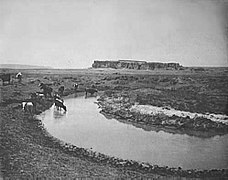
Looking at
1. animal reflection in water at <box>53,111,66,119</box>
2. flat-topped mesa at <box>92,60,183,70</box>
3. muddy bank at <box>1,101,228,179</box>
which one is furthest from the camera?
flat-topped mesa at <box>92,60,183,70</box>

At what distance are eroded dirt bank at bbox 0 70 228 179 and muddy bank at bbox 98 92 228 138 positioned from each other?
0.08 m

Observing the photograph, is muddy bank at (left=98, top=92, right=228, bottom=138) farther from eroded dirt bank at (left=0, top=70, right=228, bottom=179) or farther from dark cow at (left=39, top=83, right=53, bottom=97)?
dark cow at (left=39, top=83, right=53, bottom=97)

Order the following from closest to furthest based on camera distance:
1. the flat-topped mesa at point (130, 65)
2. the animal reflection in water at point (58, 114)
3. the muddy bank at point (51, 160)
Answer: the muddy bank at point (51, 160)
the animal reflection in water at point (58, 114)
the flat-topped mesa at point (130, 65)

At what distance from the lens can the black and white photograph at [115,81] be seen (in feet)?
7.30

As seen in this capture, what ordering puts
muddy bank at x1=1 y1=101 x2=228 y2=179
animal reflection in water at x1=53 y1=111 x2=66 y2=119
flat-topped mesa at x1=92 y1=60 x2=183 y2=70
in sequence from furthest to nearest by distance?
flat-topped mesa at x1=92 y1=60 x2=183 y2=70, animal reflection in water at x1=53 y1=111 x2=66 y2=119, muddy bank at x1=1 y1=101 x2=228 y2=179

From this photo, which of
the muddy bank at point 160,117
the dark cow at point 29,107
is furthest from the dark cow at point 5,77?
the muddy bank at point 160,117

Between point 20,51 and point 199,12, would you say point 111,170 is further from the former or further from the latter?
point 199,12

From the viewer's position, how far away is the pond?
7.18ft

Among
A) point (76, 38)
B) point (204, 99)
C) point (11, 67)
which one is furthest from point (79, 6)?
point (204, 99)

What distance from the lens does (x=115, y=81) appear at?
240cm

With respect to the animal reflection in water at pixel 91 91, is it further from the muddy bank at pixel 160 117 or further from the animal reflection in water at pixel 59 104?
the animal reflection in water at pixel 59 104

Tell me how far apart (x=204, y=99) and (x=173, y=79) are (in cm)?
26

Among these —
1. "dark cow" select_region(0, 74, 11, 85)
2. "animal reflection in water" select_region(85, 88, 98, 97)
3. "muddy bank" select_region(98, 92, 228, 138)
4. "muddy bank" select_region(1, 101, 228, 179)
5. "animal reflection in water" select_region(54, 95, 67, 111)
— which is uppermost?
"dark cow" select_region(0, 74, 11, 85)

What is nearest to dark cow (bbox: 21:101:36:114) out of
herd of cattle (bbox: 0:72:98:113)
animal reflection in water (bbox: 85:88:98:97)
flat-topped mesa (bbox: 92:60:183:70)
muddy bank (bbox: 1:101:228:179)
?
herd of cattle (bbox: 0:72:98:113)
